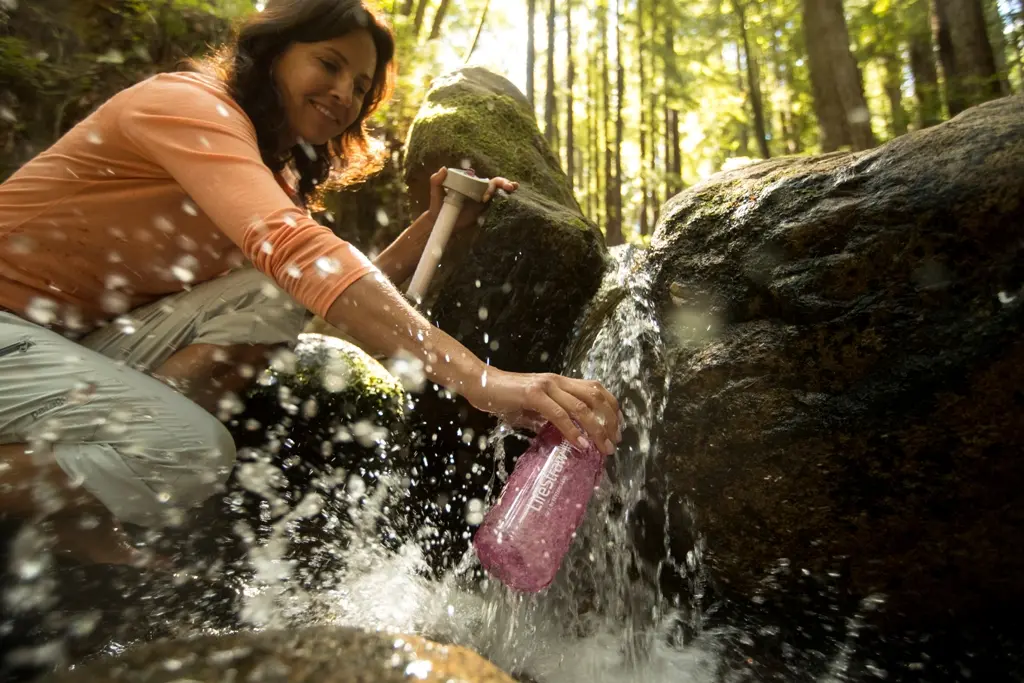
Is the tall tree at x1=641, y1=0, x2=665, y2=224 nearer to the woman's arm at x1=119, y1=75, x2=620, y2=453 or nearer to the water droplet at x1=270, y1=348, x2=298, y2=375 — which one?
the water droplet at x1=270, y1=348, x2=298, y2=375

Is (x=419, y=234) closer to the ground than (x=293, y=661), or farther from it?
farther from it

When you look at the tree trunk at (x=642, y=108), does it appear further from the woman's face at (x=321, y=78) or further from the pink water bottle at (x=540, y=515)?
the pink water bottle at (x=540, y=515)

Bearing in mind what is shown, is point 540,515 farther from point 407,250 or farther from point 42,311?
point 42,311

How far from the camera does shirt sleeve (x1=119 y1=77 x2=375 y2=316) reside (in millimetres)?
1567

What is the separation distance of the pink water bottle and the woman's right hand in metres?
0.15

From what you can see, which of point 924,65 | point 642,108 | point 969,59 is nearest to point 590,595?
point 969,59

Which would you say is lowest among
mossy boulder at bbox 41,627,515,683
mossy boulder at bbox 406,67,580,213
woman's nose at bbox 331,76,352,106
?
mossy boulder at bbox 41,627,515,683

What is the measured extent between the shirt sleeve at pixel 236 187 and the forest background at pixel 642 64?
206 centimetres

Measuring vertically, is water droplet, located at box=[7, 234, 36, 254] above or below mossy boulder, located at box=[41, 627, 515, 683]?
above

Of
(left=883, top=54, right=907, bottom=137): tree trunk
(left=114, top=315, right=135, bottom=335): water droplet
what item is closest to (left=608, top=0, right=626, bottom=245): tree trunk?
(left=883, top=54, right=907, bottom=137): tree trunk

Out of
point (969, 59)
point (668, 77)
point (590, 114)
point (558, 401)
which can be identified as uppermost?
point (590, 114)

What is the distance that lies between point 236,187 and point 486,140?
76.5 inches

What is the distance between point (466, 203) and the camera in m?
2.74

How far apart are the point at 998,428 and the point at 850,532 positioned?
505mm
